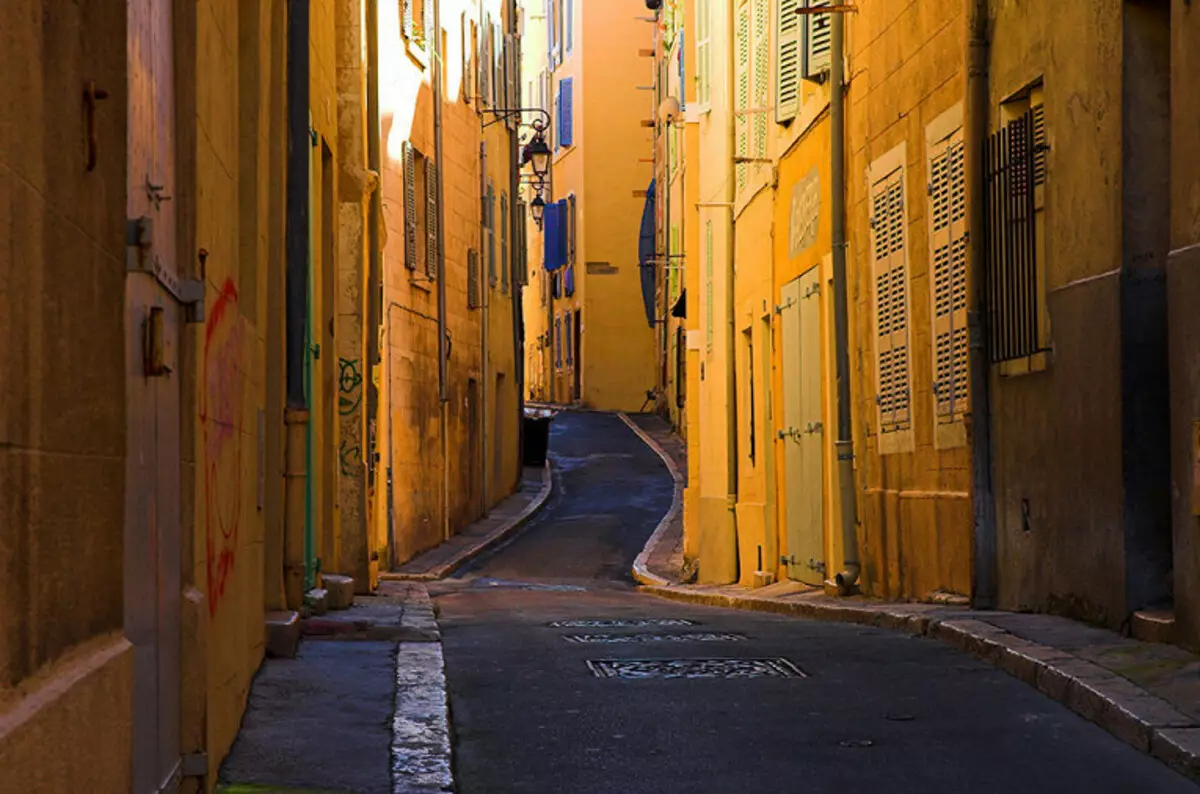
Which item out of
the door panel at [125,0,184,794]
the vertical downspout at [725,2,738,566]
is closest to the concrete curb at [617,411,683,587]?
the vertical downspout at [725,2,738,566]

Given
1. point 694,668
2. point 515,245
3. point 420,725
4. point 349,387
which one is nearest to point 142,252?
point 420,725

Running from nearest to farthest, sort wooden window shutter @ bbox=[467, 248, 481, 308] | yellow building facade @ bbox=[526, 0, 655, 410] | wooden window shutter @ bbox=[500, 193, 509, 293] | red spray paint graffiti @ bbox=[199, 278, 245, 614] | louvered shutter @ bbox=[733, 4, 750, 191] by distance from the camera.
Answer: red spray paint graffiti @ bbox=[199, 278, 245, 614]
louvered shutter @ bbox=[733, 4, 750, 191]
wooden window shutter @ bbox=[467, 248, 481, 308]
wooden window shutter @ bbox=[500, 193, 509, 293]
yellow building facade @ bbox=[526, 0, 655, 410]

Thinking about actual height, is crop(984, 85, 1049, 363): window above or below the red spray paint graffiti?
above

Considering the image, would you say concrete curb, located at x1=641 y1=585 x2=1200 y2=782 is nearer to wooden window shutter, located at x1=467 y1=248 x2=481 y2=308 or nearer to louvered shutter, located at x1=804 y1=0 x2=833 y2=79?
louvered shutter, located at x1=804 y1=0 x2=833 y2=79

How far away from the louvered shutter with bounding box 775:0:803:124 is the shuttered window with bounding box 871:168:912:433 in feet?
11.5

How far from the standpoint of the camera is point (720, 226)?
22391 millimetres

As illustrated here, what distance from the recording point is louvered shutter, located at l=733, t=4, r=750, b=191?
2075cm

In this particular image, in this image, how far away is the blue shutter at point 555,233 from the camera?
5366 cm

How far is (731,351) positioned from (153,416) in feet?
58.0

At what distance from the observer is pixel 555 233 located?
177 feet

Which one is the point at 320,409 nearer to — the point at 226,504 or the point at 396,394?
the point at 226,504

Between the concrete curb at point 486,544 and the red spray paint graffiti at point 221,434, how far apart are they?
12.5 m

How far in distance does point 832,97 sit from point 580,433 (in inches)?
1181

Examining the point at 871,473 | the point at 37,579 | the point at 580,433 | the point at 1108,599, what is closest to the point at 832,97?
the point at 871,473
